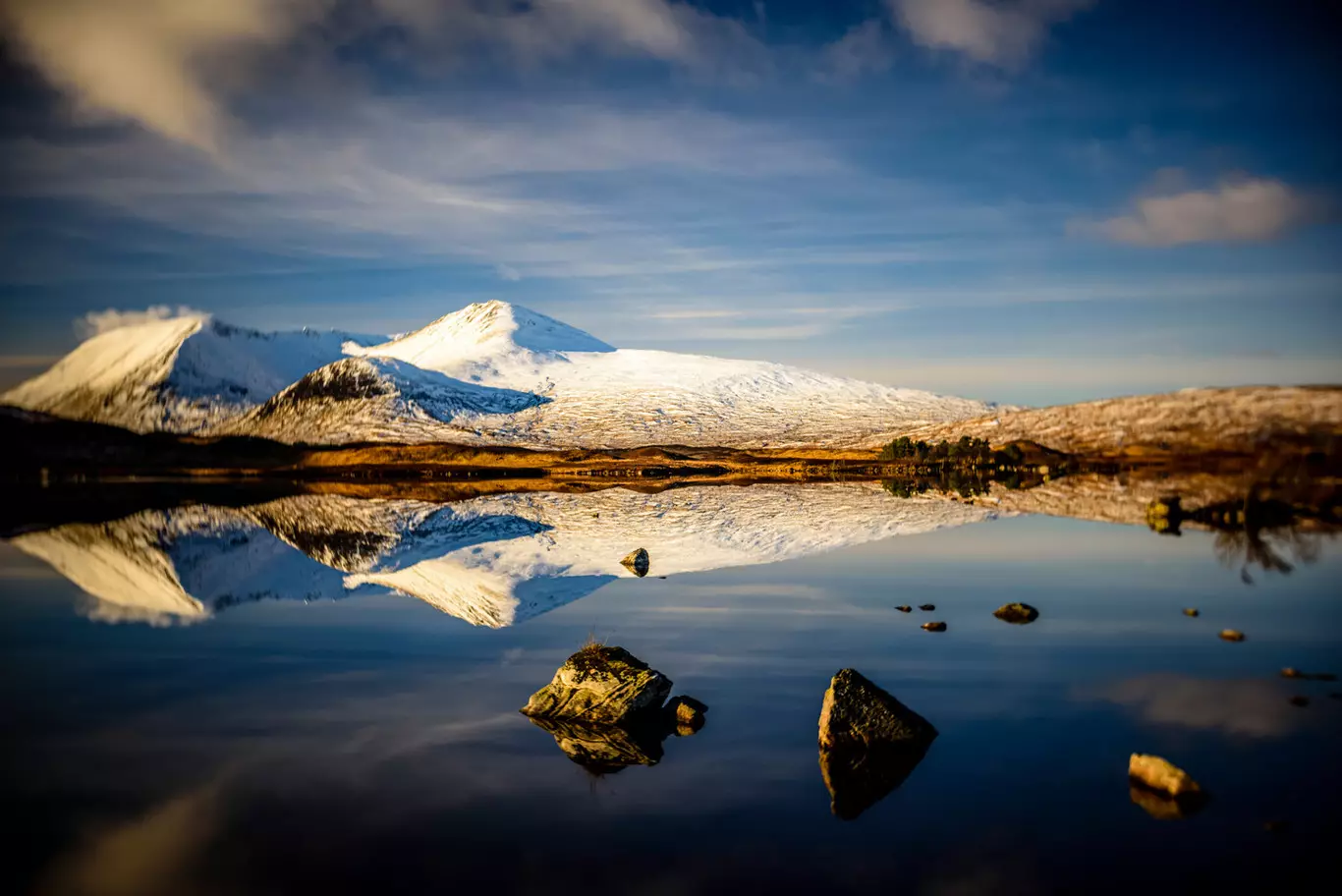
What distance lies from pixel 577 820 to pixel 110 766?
32.1 ft

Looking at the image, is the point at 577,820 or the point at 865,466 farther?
the point at 865,466

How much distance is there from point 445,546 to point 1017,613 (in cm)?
3544

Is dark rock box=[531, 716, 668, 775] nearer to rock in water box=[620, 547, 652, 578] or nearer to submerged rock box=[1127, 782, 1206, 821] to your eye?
submerged rock box=[1127, 782, 1206, 821]

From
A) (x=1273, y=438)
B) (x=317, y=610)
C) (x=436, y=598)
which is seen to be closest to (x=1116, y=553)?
(x=1273, y=438)

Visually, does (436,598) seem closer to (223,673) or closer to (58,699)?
(223,673)

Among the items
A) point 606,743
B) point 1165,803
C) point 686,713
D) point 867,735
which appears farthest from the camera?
point 686,713

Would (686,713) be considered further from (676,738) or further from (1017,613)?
(1017,613)

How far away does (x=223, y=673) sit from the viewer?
2538cm

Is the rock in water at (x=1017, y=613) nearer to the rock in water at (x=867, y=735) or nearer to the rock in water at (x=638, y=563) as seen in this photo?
the rock in water at (x=867, y=735)

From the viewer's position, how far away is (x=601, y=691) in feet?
65.3

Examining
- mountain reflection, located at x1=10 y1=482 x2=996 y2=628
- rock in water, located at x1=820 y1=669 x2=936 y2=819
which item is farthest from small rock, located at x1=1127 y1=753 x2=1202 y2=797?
mountain reflection, located at x1=10 y1=482 x2=996 y2=628

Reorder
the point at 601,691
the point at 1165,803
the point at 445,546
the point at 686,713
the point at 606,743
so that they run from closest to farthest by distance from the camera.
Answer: the point at 1165,803
the point at 606,743
the point at 686,713
the point at 601,691
the point at 445,546

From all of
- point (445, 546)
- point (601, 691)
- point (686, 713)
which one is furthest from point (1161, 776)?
point (445, 546)

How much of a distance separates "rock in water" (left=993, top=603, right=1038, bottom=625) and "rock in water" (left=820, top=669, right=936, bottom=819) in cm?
1201
